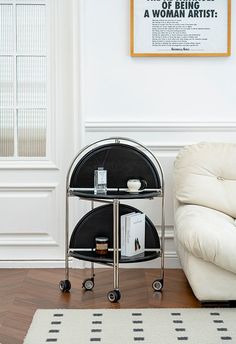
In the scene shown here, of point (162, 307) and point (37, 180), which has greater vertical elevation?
point (37, 180)

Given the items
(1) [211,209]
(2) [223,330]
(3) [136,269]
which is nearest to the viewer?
(2) [223,330]

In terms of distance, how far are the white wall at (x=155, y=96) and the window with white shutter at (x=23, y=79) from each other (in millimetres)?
317

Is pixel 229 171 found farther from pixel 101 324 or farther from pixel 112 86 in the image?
pixel 101 324

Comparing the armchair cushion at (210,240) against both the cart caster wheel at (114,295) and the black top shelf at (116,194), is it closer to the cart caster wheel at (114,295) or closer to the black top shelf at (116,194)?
the black top shelf at (116,194)

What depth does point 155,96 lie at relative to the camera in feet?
14.7

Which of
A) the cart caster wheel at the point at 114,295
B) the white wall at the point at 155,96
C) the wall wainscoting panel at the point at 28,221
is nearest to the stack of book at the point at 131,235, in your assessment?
the cart caster wheel at the point at 114,295

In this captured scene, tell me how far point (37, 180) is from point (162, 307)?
1421 millimetres

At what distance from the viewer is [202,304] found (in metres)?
3.54

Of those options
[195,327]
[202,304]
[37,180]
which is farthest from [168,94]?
[195,327]

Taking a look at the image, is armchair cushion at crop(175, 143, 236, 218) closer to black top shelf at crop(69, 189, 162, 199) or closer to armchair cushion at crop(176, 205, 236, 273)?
black top shelf at crop(69, 189, 162, 199)

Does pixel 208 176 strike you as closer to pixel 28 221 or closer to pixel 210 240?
pixel 210 240

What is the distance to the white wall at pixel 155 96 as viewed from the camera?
14.6ft

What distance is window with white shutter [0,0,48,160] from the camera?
14.7 feet

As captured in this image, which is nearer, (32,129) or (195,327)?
(195,327)
